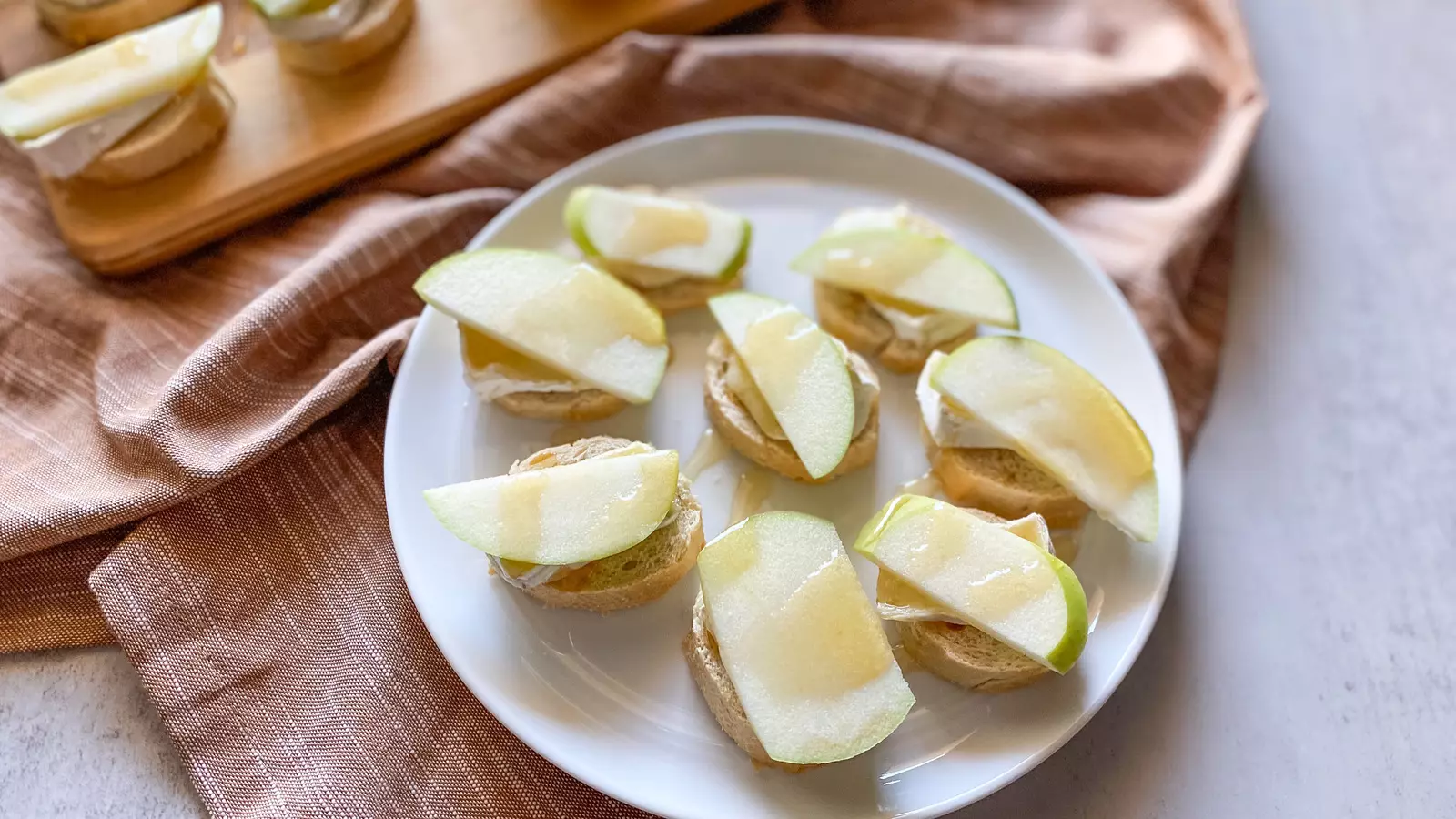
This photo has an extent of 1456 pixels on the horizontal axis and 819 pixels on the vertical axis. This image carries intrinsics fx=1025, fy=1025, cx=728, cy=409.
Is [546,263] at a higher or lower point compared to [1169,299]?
higher

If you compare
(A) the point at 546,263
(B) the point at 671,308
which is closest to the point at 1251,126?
(B) the point at 671,308

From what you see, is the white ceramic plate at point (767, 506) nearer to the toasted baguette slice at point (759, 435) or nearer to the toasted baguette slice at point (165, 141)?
the toasted baguette slice at point (759, 435)

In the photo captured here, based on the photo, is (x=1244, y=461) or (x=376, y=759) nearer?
(x=376, y=759)

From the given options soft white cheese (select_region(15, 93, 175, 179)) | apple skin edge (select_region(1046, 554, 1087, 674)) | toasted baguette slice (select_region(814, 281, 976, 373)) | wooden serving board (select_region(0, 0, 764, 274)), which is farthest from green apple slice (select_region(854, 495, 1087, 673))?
soft white cheese (select_region(15, 93, 175, 179))

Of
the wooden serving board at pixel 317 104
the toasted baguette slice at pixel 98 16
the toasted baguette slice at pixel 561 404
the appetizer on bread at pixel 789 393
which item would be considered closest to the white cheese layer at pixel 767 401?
the appetizer on bread at pixel 789 393

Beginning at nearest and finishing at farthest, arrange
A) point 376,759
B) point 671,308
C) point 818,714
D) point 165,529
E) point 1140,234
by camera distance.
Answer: point 818,714, point 376,759, point 165,529, point 671,308, point 1140,234

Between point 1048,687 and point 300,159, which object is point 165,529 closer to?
point 300,159
